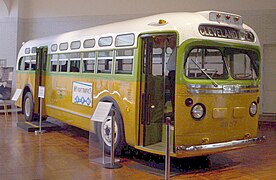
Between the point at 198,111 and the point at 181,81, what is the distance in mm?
502

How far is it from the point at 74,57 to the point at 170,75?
2723 mm

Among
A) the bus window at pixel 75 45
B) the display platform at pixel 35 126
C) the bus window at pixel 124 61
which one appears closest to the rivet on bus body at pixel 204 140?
the bus window at pixel 124 61

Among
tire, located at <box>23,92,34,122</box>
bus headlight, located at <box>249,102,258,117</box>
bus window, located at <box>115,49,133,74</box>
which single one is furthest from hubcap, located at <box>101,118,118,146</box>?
tire, located at <box>23,92,34,122</box>

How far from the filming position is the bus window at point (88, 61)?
6.95 metres

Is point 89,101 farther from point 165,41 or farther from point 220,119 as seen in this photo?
point 220,119

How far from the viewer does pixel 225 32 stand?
550 centimetres

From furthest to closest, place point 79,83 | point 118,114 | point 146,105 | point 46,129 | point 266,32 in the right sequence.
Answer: point 266,32 < point 46,129 < point 79,83 < point 118,114 < point 146,105

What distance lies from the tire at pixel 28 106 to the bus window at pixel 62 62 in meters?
1.74

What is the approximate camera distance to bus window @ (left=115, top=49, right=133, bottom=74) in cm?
583

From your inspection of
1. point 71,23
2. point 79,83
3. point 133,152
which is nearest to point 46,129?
point 79,83

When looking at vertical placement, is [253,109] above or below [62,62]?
below

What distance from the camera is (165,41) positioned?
5715 millimetres

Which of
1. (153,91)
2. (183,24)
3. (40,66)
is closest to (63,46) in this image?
(40,66)

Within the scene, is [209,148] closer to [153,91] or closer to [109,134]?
[153,91]
